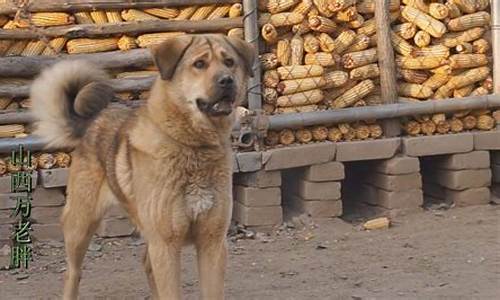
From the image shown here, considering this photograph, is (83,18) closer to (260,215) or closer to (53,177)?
(53,177)

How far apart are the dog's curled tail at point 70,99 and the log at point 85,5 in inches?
64.4

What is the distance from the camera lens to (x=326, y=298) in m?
5.55

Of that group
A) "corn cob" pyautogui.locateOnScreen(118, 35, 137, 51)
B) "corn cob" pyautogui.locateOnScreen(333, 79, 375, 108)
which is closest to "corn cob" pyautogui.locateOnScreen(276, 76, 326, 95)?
"corn cob" pyautogui.locateOnScreen(333, 79, 375, 108)

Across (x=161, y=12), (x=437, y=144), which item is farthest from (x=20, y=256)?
(x=437, y=144)

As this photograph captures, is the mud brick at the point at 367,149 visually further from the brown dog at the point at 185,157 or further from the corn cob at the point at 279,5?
the brown dog at the point at 185,157

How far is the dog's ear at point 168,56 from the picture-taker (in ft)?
14.8

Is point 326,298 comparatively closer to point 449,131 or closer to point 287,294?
point 287,294

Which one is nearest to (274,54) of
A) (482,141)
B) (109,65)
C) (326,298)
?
(109,65)

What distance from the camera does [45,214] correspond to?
6980 mm

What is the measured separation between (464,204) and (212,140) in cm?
381

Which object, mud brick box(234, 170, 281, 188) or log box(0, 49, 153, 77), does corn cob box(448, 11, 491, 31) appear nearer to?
mud brick box(234, 170, 281, 188)

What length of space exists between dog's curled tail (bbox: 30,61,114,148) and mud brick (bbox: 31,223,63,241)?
1690mm

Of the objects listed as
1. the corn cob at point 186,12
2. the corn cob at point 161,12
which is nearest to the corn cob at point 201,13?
the corn cob at point 186,12

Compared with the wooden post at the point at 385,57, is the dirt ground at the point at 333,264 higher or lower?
lower
